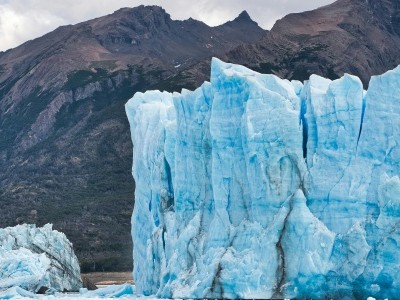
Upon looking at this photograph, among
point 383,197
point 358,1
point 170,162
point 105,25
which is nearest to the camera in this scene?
point 383,197

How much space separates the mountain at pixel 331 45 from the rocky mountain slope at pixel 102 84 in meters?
0.18

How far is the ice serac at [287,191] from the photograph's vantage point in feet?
93.0

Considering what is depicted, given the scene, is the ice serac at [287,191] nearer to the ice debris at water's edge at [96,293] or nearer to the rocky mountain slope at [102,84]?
the ice debris at water's edge at [96,293]

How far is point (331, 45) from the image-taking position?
118m

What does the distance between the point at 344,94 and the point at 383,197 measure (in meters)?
3.82

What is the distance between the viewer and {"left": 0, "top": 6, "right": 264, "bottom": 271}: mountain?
85875 mm

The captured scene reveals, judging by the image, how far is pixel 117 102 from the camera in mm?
129750

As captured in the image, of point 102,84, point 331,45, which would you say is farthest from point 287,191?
point 102,84

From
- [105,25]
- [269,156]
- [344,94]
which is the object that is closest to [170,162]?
[269,156]

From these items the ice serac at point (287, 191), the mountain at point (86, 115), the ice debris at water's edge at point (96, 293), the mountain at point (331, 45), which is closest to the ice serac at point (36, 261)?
the ice debris at water's edge at point (96, 293)

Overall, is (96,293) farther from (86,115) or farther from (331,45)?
(86,115)

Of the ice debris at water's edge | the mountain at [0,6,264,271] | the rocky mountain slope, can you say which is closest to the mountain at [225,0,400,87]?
the rocky mountain slope

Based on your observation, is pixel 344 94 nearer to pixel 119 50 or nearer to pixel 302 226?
pixel 302 226

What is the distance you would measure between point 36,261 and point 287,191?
19.7m
